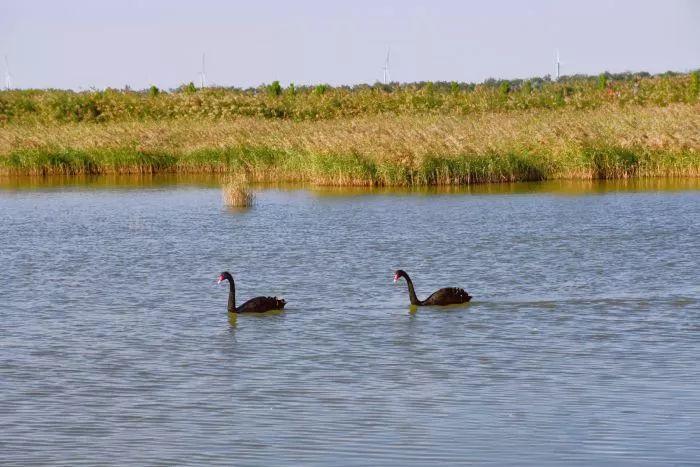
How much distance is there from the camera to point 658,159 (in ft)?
103

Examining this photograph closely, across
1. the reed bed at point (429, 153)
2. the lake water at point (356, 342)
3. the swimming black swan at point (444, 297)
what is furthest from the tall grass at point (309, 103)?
the swimming black swan at point (444, 297)

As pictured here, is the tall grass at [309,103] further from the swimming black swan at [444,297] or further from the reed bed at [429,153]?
the swimming black swan at [444,297]

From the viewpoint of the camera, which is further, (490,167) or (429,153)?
(429,153)

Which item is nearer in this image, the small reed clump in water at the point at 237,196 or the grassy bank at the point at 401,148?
the small reed clump in water at the point at 237,196

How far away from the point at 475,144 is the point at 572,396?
907 inches

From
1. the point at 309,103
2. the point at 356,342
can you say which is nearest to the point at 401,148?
the point at 356,342

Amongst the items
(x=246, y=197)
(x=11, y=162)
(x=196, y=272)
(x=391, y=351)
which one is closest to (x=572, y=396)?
(x=391, y=351)

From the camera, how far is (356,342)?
1204 cm

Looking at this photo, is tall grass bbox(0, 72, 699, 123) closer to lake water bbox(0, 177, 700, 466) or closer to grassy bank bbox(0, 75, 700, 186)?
grassy bank bbox(0, 75, 700, 186)

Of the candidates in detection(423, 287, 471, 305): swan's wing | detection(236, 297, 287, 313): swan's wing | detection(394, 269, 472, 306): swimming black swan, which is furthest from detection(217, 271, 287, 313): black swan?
detection(423, 287, 471, 305): swan's wing

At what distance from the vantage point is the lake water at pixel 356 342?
27.5ft

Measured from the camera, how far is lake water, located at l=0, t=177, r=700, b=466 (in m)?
8.39

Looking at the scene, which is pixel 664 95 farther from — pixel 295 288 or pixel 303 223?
pixel 295 288

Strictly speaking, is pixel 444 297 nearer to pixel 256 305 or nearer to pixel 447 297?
pixel 447 297
